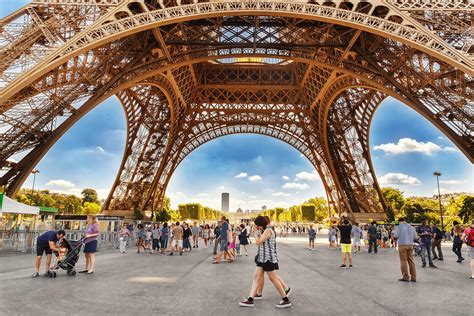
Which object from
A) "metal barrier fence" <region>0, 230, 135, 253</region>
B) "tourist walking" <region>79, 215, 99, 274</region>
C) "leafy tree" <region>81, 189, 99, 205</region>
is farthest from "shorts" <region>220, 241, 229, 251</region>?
"leafy tree" <region>81, 189, 99, 205</region>

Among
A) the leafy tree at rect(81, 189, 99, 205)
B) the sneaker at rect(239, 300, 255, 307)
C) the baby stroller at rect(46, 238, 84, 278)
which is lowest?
the sneaker at rect(239, 300, 255, 307)

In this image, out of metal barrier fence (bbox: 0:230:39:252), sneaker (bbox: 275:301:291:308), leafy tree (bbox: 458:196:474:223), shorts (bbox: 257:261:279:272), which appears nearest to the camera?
sneaker (bbox: 275:301:291:308)

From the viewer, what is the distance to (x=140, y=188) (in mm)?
36156

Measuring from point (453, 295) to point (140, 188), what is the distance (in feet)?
109

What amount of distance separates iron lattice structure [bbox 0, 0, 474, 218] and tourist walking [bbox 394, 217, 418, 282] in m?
A: 9.05

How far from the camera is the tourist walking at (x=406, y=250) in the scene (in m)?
7.98

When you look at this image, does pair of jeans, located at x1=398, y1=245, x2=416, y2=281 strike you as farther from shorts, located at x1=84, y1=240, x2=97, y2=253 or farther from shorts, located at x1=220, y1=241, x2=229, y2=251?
shorts, located at x1=84, y1=240, x2=97, y2=253

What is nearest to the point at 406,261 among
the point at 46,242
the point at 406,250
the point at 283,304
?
the point at 406,250

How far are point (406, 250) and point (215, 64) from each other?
30.6m

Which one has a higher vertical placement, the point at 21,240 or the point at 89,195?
the point at 89,195

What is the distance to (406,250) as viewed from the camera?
8.09 meters

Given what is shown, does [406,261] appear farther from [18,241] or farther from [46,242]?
[18,241]

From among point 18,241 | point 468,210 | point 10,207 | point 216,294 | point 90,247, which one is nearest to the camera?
point 216,294

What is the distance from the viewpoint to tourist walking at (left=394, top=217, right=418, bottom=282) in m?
7.98
